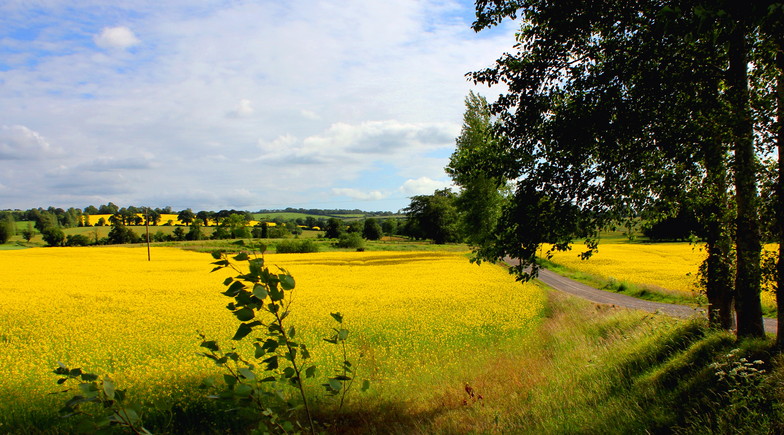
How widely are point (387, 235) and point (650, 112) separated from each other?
113m

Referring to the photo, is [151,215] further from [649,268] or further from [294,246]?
[649,268]

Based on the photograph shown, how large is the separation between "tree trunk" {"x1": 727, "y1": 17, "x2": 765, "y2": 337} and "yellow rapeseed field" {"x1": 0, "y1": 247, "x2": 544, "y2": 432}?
4.87m

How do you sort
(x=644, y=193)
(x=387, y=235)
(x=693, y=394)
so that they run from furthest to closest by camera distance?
(x=387, y=235)
(x=644, y=193)
(x=693, y=394)

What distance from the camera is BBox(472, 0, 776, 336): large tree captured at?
567cm

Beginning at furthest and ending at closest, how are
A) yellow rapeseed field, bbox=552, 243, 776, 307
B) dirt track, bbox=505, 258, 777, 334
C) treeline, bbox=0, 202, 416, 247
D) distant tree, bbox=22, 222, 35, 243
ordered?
distant tree, bbox=22, 222, 35, 243
treeline, bbox=0, 202, 416, 247
yellow rapeseed field, bbox=552, 243, 776, 307
dirt track, bbox=505, 258, 777, 334

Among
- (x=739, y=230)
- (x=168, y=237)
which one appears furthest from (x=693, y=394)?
(x=168, y=237)

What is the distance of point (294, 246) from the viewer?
6069cm

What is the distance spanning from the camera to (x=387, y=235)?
4690 inches

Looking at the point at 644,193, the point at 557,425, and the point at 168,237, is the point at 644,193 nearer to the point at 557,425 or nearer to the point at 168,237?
the point at 557,425

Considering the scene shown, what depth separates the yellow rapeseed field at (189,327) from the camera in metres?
8.22

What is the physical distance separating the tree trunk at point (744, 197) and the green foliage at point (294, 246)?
189 feet

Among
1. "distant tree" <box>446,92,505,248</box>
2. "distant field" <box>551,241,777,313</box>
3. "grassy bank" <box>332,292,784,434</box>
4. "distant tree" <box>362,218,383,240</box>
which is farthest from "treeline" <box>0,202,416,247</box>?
"grassy bank" <box>332,292,784,434</box>

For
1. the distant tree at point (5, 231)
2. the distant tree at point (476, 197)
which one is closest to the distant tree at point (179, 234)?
the distant tree at point (5, 231)

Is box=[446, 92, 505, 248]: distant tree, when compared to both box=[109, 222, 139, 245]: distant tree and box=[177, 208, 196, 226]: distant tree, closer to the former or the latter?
box=[109, 222, 139, 245]: distant tree
